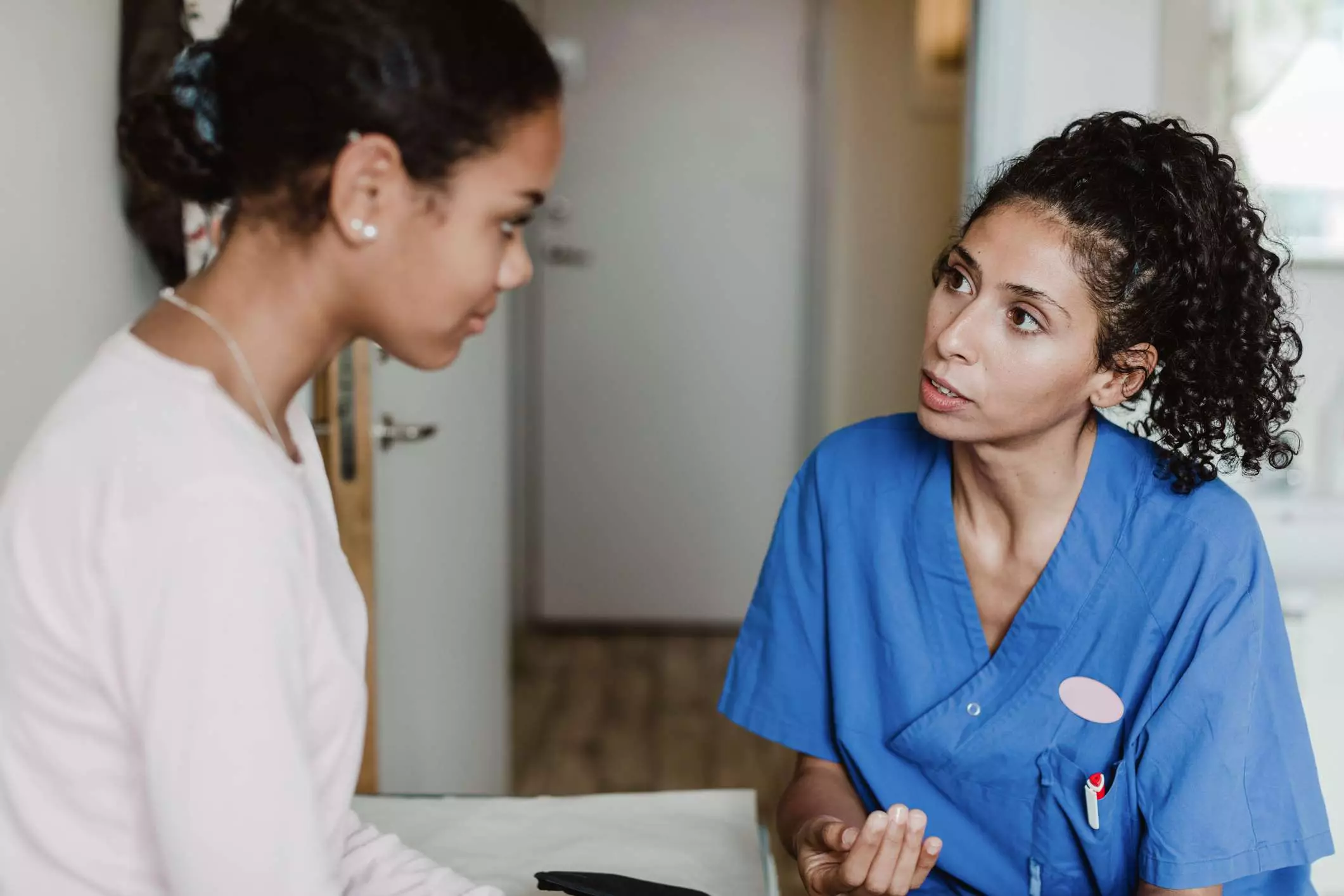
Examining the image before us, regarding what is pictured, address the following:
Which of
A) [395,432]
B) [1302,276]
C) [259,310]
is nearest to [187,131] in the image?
[259,310]

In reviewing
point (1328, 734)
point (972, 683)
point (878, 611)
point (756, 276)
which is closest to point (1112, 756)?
point (972, 683)

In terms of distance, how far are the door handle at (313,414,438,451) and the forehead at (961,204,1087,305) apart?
2.83 ft

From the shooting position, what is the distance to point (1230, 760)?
3.45ft

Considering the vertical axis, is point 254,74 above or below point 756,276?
above

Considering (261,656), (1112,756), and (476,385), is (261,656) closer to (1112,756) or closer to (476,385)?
(1112,756)

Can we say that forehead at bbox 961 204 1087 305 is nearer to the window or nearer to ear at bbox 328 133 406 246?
ear at bbox 328 133 406 246

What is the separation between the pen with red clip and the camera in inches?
43.1

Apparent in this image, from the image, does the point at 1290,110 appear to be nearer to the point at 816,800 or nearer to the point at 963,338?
the point at 963,338

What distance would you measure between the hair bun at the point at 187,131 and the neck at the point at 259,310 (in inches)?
2.0

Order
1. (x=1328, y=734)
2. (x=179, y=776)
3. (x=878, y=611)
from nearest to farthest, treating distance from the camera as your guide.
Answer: (x=179, y=776)
(x=878, y=611)
(x=1328, y=734)

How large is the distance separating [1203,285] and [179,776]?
0.95 meters

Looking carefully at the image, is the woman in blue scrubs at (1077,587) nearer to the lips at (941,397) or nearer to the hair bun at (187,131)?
the lips at (941,397)

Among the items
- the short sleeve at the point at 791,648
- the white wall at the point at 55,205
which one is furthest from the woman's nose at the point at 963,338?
the white wall at the point at 55,205

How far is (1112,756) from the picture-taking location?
112cm
